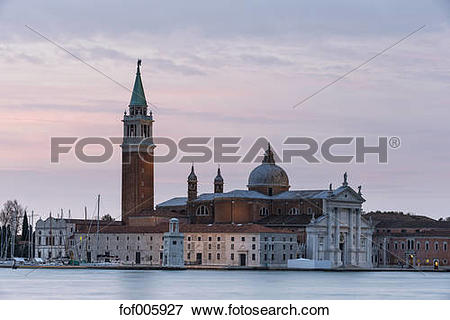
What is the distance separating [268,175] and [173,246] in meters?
9.17

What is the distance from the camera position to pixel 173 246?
60.2 m

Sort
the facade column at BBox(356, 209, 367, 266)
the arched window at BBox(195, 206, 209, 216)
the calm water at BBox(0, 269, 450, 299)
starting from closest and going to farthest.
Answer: the calm water at BBox(0, 269, 450, 299)
the facade column at BBox(356, 209, 367, 266)
the arched window at BBox(195, 206, 209, 216)

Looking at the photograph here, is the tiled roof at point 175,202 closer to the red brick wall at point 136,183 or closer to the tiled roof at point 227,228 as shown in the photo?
the red brick wall at point 136,183

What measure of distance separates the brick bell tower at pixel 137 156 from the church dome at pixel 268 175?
602 centimetres

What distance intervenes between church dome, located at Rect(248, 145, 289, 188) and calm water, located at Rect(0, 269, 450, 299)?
1051 cm
